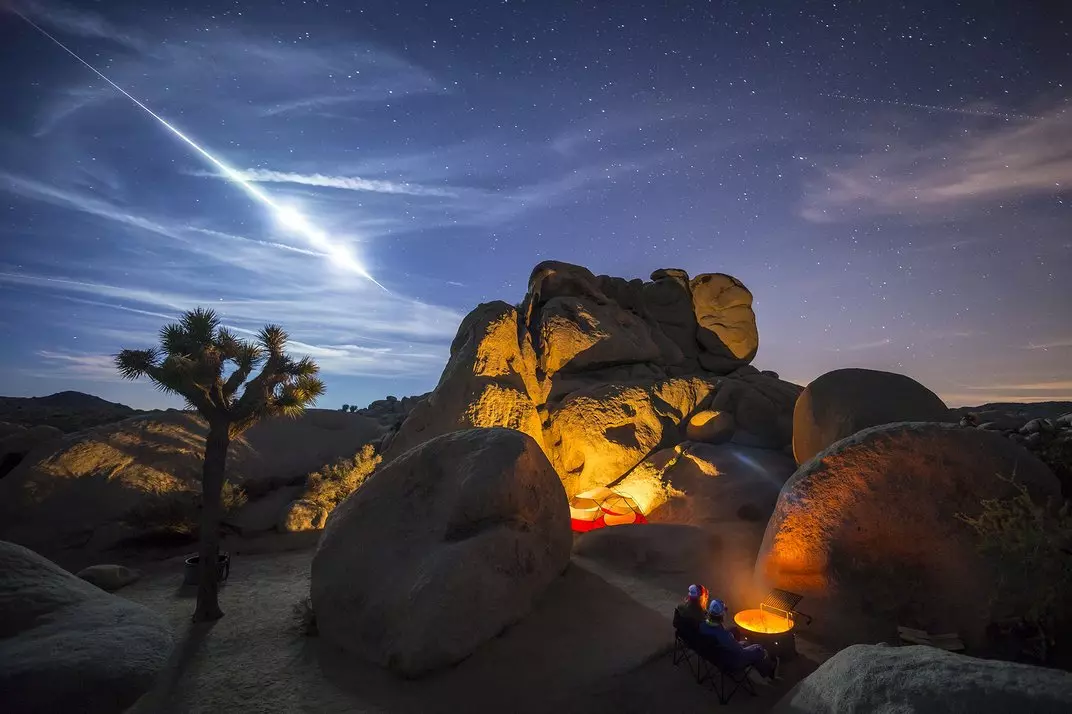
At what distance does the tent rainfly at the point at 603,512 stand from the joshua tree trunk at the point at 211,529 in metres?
8.35

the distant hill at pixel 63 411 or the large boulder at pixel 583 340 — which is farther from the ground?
the large boulder at pixel 583 340

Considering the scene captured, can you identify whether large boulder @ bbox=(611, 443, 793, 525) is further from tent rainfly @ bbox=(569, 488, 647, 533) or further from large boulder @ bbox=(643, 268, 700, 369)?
large boulder @ bbox=(643, 268, 700, 369)

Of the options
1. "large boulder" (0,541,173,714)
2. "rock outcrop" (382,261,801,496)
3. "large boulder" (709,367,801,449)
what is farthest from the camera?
"rock outcrop" (382,261,801,496)

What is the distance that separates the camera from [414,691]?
673 cm

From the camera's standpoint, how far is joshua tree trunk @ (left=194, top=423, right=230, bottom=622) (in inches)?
368

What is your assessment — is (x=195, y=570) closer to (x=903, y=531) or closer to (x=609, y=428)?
(x=609, y=428)

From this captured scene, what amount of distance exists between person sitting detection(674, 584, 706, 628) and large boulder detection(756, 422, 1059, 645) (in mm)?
2478

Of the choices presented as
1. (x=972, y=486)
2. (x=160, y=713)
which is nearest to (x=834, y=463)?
(x=972, y=486)

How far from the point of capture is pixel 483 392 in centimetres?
1667

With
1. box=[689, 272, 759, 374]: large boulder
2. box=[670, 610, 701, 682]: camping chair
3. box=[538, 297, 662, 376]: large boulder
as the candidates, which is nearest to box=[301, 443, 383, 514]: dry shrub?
box=[538, 297, 662, 376]: large boulder

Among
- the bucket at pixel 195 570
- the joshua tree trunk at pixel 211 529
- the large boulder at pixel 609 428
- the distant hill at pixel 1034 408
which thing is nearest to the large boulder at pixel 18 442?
the bucket at pixel 195 570

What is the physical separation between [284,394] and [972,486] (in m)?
12.4

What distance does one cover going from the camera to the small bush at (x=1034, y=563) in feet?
19.6

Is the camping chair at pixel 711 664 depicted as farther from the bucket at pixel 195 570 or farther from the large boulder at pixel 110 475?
the large boulder at pixel 110 475
